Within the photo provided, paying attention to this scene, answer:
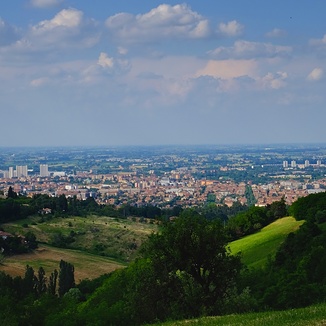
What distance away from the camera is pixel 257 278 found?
109 ft

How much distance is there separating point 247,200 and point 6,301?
156432mm

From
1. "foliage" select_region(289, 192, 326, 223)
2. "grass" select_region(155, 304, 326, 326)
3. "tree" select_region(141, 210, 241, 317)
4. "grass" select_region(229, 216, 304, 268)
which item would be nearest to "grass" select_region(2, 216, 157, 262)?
"grass" select_region(229, 216, 304, 268)

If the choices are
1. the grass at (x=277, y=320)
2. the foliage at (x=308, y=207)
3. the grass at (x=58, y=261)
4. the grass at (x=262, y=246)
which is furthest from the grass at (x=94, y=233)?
the grass at (x=277, y=320)

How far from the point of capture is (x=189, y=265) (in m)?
22.3

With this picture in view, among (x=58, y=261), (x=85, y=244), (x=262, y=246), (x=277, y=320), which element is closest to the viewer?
(x=277, y=320)

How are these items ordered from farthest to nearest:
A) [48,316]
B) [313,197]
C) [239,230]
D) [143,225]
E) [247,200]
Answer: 1. [247,200]
2. [143,225]
3. [239,230]
4. [313,197]
5. [48,316]

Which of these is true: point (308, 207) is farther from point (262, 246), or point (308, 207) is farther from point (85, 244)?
point (85, 244)

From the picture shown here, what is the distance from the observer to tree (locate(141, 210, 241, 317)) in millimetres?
22281

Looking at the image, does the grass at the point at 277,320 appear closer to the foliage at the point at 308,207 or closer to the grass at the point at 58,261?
the foliage at the point at 308,207

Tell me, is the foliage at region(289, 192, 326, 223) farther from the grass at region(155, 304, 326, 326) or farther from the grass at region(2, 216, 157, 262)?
the grass at region(155, 304, 326, 326)

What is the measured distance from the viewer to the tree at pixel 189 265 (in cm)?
2228

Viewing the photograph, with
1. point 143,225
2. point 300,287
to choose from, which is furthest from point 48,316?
point 143,225

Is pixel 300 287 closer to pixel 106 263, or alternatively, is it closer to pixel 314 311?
pixel 314 311

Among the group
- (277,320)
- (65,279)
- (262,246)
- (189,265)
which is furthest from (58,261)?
(277,320)
